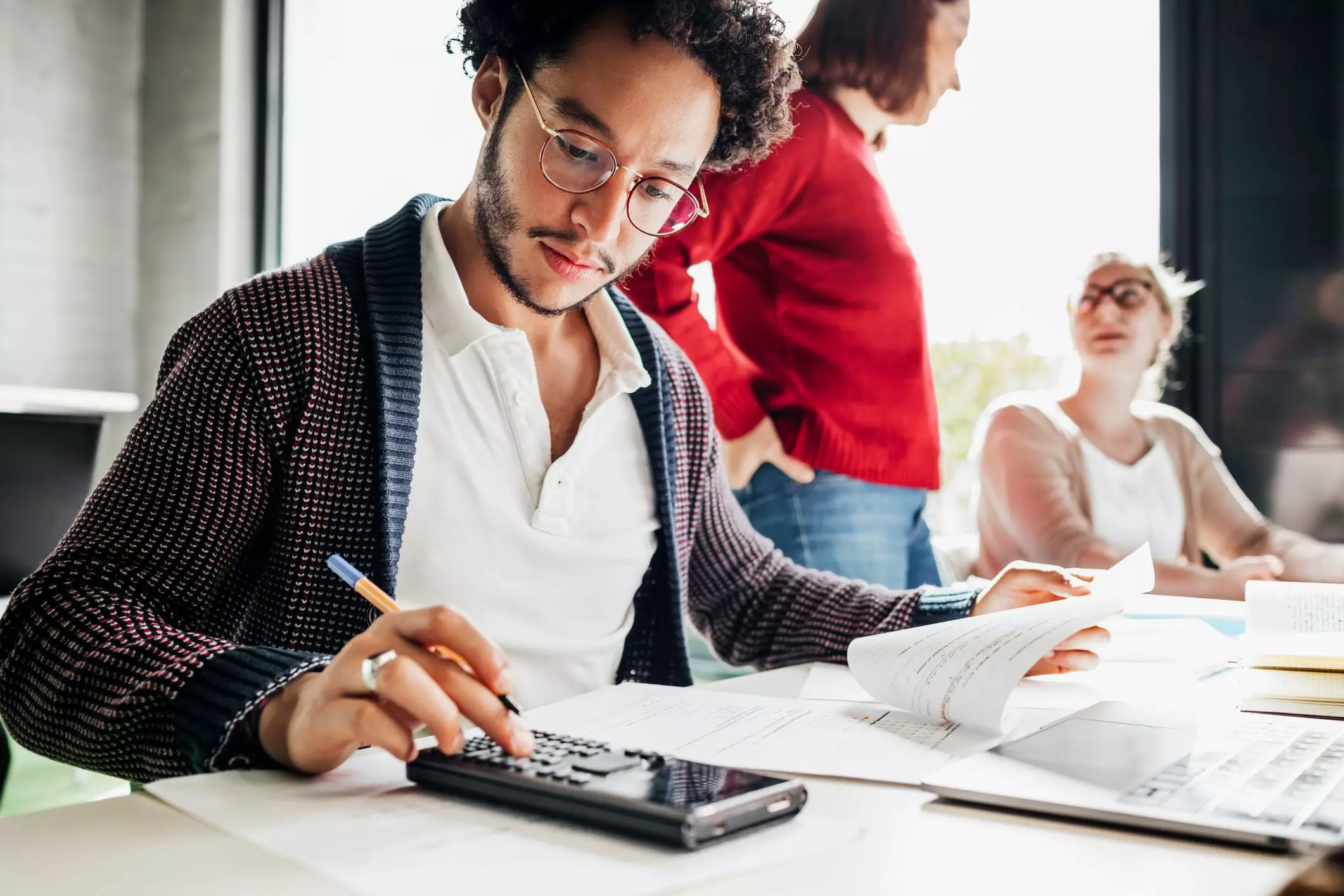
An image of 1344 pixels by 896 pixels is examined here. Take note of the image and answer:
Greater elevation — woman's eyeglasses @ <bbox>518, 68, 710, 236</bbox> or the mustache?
woman's eyeglasses @ <bbox>518, 68, 710, 236</bbox>

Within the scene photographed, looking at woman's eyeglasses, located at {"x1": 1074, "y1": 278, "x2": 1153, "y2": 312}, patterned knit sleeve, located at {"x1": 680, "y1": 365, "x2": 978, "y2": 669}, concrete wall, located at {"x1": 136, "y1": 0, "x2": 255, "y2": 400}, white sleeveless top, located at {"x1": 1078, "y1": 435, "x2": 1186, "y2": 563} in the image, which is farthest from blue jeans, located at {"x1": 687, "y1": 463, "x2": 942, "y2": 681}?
concrete wall, located at {"x1": 136, "y1": 0, "x2": 255, "y2": 400}

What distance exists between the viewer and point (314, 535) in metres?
0.89

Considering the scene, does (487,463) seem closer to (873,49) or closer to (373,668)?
(373,668)

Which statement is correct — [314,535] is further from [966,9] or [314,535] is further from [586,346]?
[966,9]

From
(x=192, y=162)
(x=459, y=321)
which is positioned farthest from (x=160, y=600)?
(x=192, y=162)

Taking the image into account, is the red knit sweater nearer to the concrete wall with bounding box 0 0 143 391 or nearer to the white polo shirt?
the white polo shirt

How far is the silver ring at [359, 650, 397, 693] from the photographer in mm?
568

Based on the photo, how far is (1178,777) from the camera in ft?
1.86

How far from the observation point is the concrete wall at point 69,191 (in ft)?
8.51

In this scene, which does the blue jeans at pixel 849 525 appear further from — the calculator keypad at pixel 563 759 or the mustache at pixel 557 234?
the calculator keypad at pixel 563 759

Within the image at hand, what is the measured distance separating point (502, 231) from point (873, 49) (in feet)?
3.20

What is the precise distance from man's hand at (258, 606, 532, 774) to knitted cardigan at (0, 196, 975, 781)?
0.17 feet

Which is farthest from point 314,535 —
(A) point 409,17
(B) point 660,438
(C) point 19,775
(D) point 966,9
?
(A) point 409,17

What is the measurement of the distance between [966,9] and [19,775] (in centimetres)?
235
